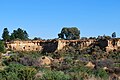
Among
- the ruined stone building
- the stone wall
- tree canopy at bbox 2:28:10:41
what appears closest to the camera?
the ruined stone building

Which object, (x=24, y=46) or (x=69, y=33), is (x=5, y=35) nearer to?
(x=24, y=46)

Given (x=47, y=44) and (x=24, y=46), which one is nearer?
(x=24, y=46)

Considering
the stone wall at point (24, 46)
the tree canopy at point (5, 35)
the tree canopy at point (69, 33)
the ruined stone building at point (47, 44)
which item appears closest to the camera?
the ruined stone building at point (47, 44)

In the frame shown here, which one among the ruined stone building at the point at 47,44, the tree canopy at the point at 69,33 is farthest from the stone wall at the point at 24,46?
the tree canopy at the point at 69,33

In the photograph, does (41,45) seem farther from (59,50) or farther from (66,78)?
(66,78)

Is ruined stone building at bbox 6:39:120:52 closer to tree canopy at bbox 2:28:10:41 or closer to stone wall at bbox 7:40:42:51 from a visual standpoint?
stone wall at bbox 7:40:42:51

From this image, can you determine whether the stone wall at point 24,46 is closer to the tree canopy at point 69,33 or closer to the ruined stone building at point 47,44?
the ruined stone building at point 47,44

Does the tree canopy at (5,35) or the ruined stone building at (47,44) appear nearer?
the ruined stone building at (47,44)

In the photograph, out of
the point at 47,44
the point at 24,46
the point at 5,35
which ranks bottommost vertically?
the point at 24,46

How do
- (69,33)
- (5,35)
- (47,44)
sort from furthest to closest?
1. (69,33)
2. (5,35)
3. (47,44)

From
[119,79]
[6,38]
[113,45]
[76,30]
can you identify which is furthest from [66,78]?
[76,30]

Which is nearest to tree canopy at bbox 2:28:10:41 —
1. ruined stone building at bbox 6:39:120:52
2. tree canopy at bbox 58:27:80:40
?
ruined stone building at bbox 6:39:120:52

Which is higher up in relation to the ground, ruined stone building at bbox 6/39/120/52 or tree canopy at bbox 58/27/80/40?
tree canopy at bbox 58/27/80/40

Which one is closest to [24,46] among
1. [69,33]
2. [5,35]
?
[5,35]
